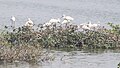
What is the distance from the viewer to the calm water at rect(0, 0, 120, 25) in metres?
28.1

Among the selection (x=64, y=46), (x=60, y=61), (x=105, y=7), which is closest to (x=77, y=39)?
(x=64, y=46)

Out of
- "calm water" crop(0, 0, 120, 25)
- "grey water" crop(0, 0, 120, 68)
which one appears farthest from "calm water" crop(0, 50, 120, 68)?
"calm water" crop(0, 0, 120, 25)

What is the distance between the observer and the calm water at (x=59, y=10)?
2806cm

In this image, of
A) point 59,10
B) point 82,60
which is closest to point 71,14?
point 59,10

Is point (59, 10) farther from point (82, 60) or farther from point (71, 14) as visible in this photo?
point (82, 60)

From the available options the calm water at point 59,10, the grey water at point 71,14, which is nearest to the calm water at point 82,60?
the grey water at point 71,14

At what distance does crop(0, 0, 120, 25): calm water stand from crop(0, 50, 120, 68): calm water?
273 inches

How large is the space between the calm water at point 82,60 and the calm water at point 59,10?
693 cm

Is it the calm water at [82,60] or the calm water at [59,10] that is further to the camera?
the calm water at [59,10]

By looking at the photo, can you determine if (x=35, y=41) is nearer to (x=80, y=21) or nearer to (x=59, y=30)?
(x=59, y=30)

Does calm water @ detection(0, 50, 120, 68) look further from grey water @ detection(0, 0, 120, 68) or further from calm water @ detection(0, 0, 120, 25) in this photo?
calm water @ detection(0, 0, 120, 25)

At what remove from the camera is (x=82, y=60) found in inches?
683

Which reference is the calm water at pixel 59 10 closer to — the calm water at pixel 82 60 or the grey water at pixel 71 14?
the grey water at pixel 71 14

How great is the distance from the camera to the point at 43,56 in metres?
16.5
